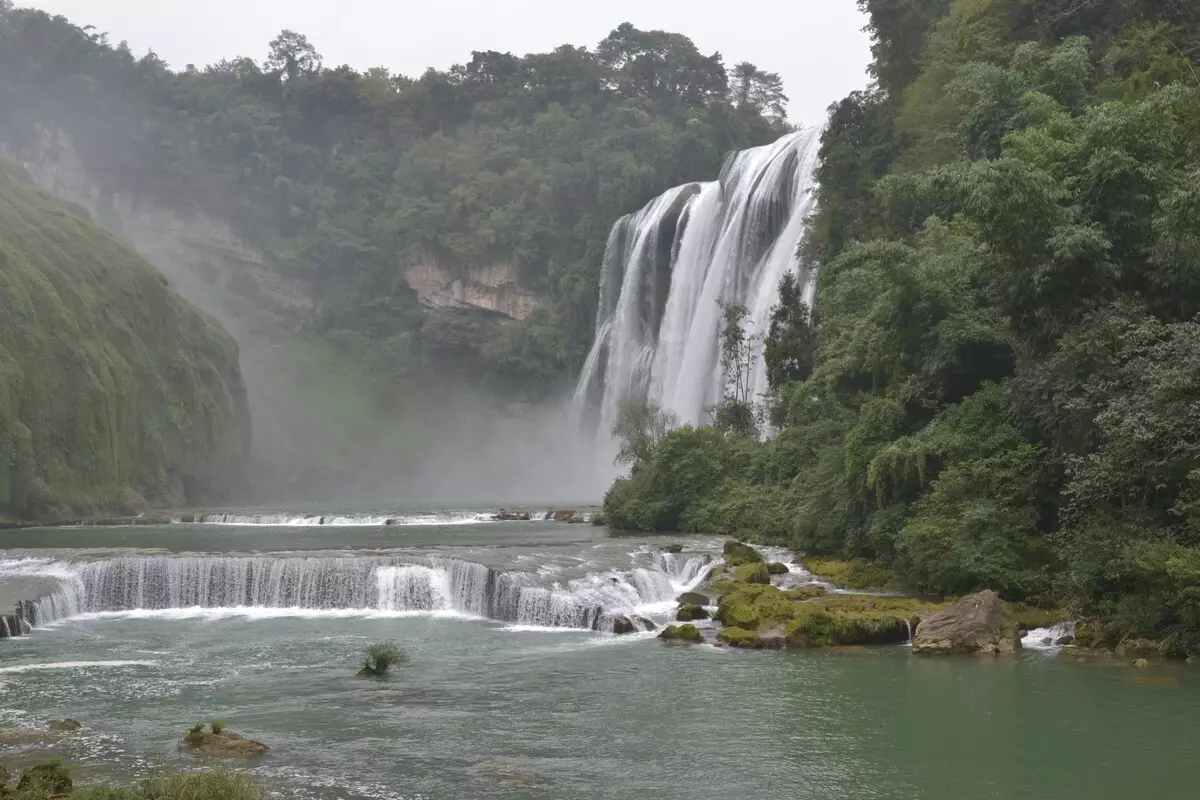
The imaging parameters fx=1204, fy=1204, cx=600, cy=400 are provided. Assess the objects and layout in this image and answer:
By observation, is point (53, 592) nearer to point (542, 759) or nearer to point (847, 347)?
point (542, 759)

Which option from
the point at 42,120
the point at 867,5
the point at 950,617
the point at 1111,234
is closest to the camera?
the point at 950,617

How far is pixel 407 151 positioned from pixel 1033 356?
8059cm

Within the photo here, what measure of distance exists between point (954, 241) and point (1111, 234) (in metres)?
6.25

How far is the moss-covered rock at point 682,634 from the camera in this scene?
21250mm

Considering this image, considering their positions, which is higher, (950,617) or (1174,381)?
(1174,381)

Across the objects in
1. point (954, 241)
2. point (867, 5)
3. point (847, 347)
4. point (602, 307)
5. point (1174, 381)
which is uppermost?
point (867, 5)

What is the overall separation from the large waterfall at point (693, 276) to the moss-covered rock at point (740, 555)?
17830mm

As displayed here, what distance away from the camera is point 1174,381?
738 inches

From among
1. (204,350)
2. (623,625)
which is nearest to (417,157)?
(204,350)

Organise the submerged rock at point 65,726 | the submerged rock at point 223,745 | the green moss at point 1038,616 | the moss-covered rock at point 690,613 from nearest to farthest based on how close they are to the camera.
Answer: the submerged rock at point 223,745, the submerged rock at point 65,726, the green moss at point 1038,616, the moss-covered rock at point 690,613

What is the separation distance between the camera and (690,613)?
926 inches

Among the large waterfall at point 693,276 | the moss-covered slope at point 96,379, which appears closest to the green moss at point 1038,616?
the large waterfall at point 693,276

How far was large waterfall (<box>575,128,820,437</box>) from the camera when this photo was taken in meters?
50.9

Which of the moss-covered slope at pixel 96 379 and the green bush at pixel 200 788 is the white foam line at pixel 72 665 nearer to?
the green bush at pixel 200 788
